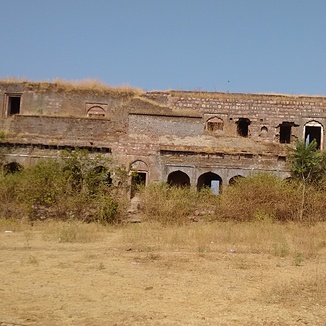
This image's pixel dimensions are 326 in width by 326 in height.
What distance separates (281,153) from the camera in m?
22.4

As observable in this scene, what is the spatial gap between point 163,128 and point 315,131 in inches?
441

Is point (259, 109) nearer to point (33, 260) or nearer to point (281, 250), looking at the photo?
point (281, 250)

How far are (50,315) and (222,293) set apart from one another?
2.73 metres

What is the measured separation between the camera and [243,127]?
28.5 metres

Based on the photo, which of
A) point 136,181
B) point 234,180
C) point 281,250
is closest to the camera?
point 281,250

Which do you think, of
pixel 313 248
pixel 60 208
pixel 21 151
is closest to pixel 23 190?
pixel 60 208

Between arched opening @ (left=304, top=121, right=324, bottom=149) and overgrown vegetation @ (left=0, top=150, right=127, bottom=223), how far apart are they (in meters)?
14.5

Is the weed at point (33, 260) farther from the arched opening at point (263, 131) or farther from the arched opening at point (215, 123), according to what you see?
the arched opening at point (263, 131)

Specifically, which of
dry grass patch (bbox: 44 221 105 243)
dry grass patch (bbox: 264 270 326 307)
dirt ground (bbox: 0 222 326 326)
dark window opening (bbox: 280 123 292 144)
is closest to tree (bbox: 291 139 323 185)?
dark window opening (bbox: 280 123 292 144)

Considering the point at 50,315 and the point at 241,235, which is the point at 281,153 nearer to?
the point at 241,235

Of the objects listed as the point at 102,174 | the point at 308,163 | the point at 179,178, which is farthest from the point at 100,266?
the point at 179,178

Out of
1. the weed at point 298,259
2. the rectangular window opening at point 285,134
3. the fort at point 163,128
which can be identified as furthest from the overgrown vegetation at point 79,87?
the weed at point 298,259

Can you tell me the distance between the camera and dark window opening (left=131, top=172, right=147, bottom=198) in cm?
1874

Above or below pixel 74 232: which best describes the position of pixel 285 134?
above
